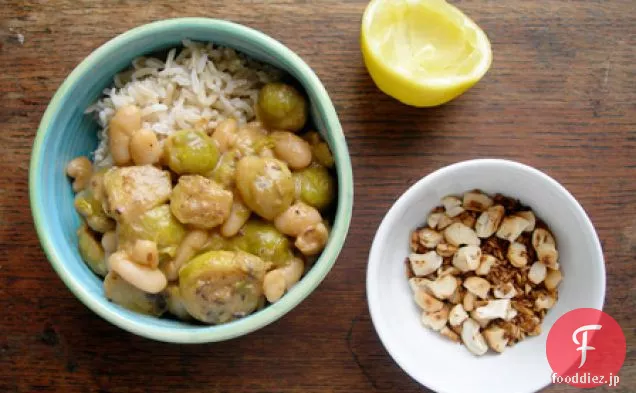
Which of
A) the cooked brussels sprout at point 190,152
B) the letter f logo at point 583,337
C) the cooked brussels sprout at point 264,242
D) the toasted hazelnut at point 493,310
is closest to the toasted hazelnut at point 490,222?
the toasted hazelnut at point 493,310

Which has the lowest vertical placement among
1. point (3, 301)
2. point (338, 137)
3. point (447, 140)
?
point (3, 301)

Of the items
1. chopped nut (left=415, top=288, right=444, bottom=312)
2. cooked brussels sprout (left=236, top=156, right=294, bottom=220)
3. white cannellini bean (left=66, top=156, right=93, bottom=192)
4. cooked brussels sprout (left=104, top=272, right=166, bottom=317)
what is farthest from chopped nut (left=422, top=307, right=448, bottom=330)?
white cannellini bean (left=66, top=156, right=93, bottom=192)

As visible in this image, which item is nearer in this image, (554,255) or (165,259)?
(165,259)

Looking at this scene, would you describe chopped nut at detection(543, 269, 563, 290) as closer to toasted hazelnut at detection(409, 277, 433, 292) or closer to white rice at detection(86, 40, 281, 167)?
toasted hazelnut at detection(409, 277, 433, 292)

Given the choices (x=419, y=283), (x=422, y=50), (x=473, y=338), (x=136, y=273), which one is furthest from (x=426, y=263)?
(x=136, y=273)

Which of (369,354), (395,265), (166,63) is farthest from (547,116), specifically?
(166,63)

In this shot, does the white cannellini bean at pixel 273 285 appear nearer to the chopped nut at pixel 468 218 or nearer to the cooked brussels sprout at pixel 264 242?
the cooked brussels sprout at pixel 264 242

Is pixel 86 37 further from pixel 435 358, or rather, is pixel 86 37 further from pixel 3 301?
pixel 435 358
